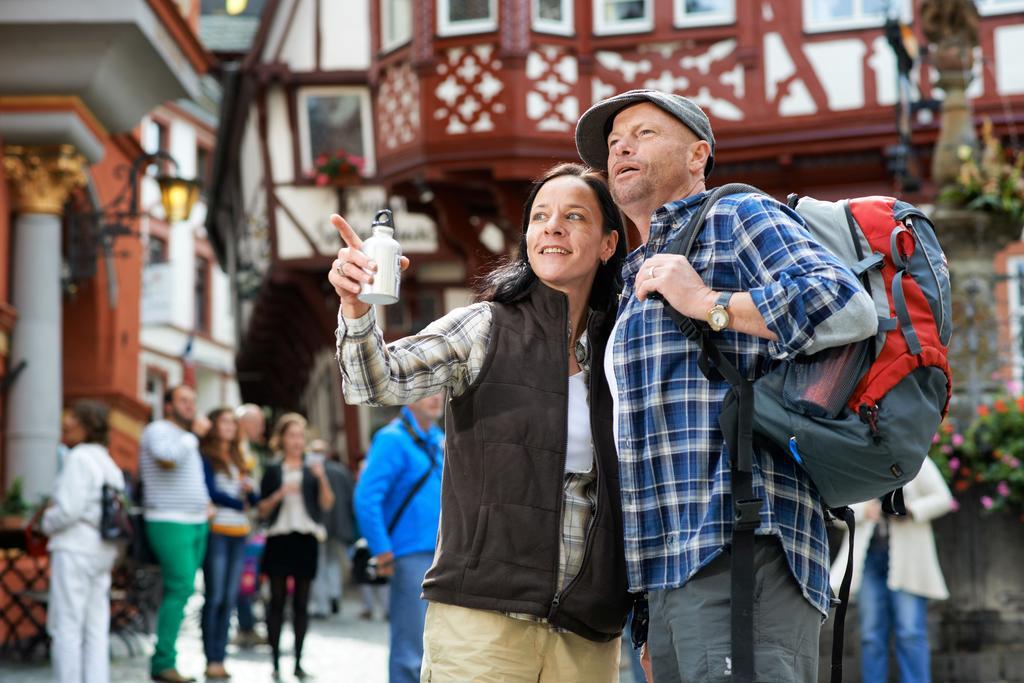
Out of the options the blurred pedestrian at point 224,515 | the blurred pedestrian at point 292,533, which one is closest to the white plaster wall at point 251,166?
the blurred pedestrian at point 292,533

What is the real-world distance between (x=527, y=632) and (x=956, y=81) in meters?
9.58

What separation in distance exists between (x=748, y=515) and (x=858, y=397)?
13.0 inches

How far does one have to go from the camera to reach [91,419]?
10.1 meters

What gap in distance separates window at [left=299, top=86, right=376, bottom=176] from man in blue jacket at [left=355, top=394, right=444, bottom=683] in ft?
50.6

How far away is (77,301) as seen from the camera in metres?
21.0

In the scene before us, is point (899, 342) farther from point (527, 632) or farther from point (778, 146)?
point (778, 146)

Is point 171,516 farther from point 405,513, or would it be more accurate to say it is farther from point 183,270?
point 183,270

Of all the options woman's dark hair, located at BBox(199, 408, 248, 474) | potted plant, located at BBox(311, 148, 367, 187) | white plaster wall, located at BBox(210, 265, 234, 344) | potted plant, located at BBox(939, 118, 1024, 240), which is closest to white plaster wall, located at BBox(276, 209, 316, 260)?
potted plant, located at BBox(311, 148, 367, 187)

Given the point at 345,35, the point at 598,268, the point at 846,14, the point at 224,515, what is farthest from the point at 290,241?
the point at 598,268

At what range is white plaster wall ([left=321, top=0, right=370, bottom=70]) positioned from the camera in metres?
24.1

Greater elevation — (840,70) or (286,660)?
(840,70)

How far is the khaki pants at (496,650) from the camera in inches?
157

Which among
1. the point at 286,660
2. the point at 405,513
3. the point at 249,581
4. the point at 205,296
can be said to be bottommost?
the point at 286,660

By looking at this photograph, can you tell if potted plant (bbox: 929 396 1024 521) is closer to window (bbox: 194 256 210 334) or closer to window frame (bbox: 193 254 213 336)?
window frame (bbox: 193 254 213 336)
